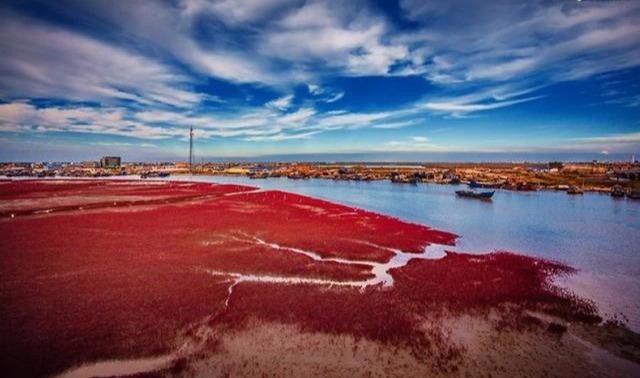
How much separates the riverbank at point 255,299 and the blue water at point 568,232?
188cm

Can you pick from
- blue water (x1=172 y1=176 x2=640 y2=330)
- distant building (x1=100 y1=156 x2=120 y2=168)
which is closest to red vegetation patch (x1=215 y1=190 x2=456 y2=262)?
blue water (x1=172 y1=176 x2=640 y2=330)

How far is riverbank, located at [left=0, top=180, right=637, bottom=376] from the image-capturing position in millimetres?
11500

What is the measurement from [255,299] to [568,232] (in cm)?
3087

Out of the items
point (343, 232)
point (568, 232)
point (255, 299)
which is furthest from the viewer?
point (568, 232)

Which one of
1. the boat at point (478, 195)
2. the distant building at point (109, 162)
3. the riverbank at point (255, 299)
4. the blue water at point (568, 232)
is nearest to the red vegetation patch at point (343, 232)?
the riverbank at point (255, 299)

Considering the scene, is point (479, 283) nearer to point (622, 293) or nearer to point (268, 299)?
point (622, 293)

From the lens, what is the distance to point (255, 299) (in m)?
15.7

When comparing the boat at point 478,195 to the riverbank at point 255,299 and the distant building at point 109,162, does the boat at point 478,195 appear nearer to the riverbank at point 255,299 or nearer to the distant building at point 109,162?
the riverbank at point 255,299

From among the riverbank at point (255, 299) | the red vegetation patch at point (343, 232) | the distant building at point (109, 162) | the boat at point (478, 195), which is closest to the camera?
the riverbank at point (255, 299)

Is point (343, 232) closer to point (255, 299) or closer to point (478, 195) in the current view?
point (255, 299)

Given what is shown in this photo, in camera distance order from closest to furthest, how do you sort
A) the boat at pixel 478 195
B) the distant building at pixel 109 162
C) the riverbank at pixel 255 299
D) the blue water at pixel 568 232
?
the riverbank at pixel 255 299
the blue water at pixel 568 232
the boat at pixel 478 195
the distant building at pixel 109 162

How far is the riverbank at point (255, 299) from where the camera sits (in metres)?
11.5

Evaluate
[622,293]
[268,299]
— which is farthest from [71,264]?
[622,293]

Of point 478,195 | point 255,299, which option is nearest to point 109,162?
point 478,195
